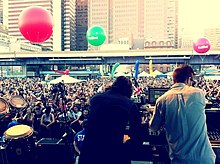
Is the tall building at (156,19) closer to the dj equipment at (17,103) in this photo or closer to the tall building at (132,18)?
the tall building at (132,18)

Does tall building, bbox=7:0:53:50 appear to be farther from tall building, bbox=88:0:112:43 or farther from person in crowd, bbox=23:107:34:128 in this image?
person in crowd, bbox=23:107:34:128

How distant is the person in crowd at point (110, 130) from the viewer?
9.06 ft

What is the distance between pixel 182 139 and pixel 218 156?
114 cm

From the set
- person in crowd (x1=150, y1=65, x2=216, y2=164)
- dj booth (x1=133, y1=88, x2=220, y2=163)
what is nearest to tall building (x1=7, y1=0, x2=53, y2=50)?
dj booth (x1=133, y1=88, x2=220, y2=163)

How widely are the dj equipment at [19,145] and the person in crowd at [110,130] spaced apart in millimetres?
2497

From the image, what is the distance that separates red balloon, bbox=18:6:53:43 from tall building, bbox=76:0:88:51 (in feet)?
557

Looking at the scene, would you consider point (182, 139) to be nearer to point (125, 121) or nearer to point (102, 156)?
point (125, 121)

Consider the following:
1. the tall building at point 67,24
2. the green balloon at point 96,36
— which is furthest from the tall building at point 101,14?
the green balloon at point 96,36

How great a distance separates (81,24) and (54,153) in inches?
7266

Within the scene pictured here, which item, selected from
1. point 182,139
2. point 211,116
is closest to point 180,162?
point 182,139

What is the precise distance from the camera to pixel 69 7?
6511 inches

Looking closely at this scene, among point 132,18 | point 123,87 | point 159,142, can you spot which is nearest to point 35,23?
point 159,142

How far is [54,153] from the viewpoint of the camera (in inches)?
206

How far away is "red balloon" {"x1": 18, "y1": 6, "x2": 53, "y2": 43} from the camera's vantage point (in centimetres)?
841
